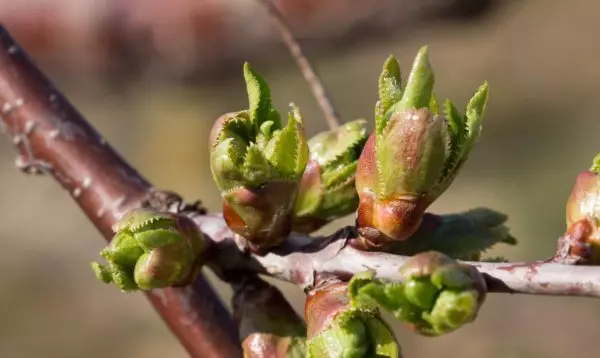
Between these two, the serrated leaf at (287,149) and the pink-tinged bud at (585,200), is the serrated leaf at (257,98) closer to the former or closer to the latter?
the serrated leaf at (287,149)

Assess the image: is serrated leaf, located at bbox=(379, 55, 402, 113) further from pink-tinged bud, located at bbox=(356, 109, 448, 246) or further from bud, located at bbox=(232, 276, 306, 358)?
bud, located at bbox=(232, 276, 306, 358)

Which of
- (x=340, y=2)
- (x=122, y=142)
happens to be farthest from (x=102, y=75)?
(x=340, y=2)

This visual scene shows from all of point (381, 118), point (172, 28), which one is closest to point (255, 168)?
point (381, 118)

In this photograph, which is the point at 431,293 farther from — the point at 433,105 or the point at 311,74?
the point at 311,74

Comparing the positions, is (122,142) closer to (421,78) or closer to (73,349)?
(73,349)

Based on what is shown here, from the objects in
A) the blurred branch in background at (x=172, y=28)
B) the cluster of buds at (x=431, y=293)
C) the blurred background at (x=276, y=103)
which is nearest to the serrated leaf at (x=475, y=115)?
the cluster of buds at (x=431, y=293)
